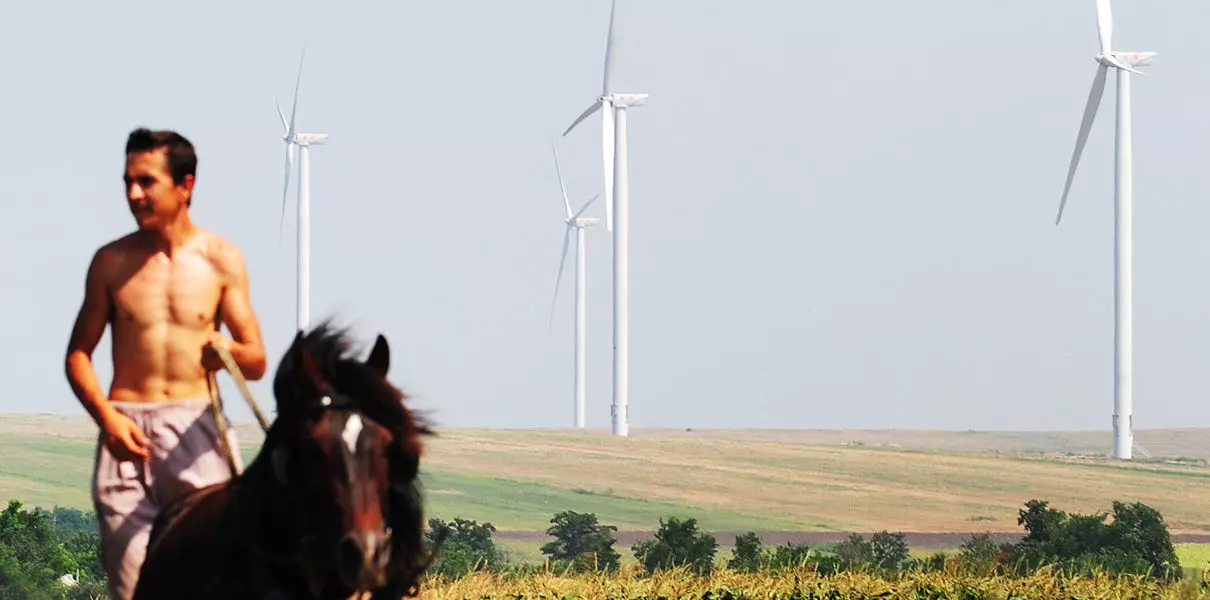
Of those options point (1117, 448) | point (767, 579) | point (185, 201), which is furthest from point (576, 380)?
point (185, 201)

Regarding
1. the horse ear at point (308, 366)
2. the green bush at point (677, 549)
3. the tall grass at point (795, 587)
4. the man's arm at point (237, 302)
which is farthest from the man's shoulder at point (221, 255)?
the green bush at point (677, 549)

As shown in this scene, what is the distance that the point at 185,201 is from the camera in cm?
836

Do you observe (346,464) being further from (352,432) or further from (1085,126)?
(1085,126)

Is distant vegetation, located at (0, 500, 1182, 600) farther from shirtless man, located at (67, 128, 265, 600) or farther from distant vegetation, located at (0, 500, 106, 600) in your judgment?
shirtless man, located at (67, 128, 265, 600)

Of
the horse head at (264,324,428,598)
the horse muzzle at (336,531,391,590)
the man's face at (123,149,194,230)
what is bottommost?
the horse muzzle at (336,531,391,590)

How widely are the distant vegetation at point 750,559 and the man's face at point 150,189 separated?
1014 centimetres

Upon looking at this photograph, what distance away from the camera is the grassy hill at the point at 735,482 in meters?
83.5

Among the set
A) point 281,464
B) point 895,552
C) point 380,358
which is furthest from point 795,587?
point 895,552

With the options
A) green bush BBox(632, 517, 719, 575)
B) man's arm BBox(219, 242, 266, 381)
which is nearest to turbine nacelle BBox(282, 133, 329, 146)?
green bush BBox(632, 517, 719, 575)

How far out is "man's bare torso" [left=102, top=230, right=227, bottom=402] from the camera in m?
8.27

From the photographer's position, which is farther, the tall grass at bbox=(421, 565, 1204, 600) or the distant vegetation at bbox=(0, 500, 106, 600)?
the distant vegetation at bbox=(0, 500, 106, 600)

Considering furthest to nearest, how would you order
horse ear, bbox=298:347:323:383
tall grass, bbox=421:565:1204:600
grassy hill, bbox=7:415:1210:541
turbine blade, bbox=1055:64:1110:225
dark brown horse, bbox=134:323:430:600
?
grassy hill, bbox=7:415:1210:541, turbine blade, bbox=1055:64:1110:225, tall grass, bbox=421:565:1204:600, horse ear, bbox=298:347:323:383, dark brown horse, bbox=134:323:430:600

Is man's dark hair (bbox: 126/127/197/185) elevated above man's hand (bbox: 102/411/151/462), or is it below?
above

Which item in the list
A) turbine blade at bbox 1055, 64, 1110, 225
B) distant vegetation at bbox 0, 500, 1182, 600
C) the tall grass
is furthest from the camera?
turbine blade at bbox 1055, 64, 1110, 225
